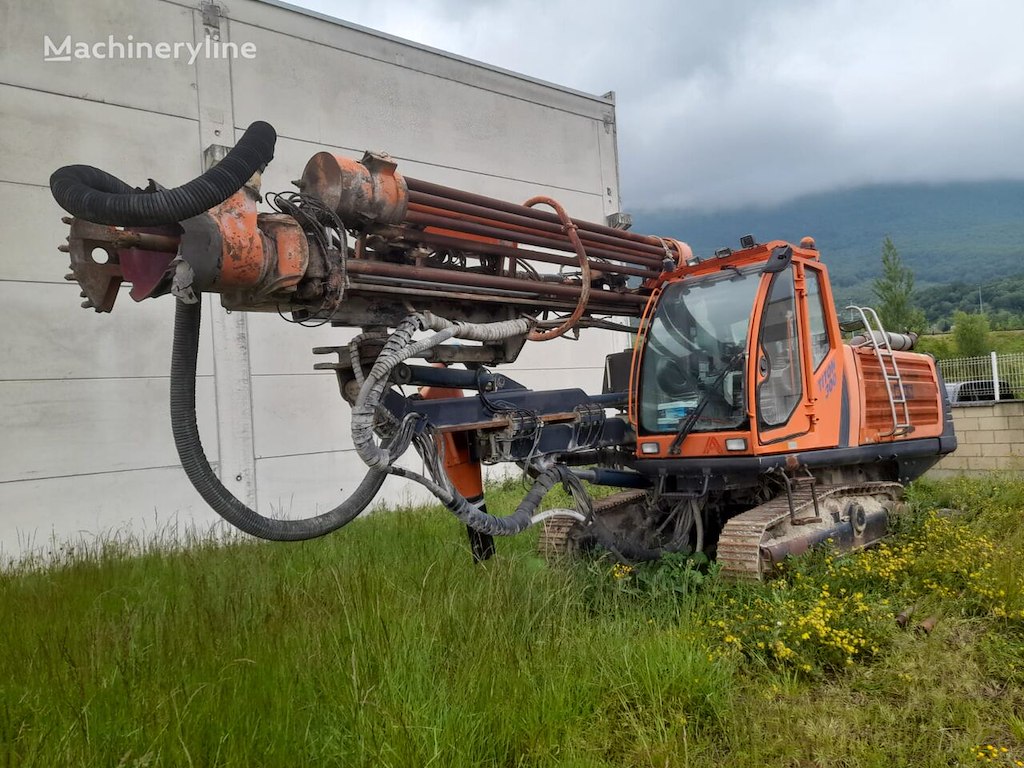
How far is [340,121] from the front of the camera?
33.8ft

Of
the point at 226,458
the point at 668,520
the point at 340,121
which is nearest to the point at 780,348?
the point at 668,520

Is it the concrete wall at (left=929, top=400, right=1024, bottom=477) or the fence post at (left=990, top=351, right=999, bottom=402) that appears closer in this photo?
the concrete wall at (left=929, top=400, right=1024, bottom=477)

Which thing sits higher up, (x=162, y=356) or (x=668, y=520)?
(x=162, y=356)

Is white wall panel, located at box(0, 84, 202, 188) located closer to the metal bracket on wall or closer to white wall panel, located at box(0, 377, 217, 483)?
the metal bracket on wall

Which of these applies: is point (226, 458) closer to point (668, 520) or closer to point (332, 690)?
point (668, 520)

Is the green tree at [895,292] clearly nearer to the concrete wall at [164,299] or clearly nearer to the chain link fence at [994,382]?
the chain link fence at [994,382]

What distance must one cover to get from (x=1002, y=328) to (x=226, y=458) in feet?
248

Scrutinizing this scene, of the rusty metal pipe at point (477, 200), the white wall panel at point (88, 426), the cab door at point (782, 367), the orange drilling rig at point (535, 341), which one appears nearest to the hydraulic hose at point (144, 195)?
the orange drilling rig at point (535, 341)

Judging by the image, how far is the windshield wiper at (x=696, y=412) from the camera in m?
5.15

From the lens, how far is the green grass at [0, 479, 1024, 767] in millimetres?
2703

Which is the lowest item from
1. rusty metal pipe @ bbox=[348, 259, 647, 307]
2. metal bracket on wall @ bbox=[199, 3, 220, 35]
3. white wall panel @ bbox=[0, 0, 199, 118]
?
rusty metal pipe @ bbox=[348, 259, 647, 307]

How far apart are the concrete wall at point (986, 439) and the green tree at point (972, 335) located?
40765mm

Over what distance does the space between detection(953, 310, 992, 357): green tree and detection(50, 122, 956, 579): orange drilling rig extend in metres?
46.3

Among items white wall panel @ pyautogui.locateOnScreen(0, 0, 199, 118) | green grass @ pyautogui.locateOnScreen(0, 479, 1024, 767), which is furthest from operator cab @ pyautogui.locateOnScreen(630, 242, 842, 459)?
white wall panel @ pyautogui.locateOnScreen(0, 0, 199, 118)
